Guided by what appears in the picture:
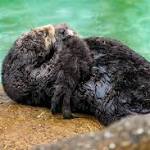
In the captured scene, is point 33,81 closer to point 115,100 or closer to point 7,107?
point 7,107

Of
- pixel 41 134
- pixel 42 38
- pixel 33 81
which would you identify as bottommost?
pixel 41 134

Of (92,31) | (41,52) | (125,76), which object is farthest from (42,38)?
(92,31)

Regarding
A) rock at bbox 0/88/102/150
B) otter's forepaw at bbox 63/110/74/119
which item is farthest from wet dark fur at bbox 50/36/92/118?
rock at bbox 0/88/102/150

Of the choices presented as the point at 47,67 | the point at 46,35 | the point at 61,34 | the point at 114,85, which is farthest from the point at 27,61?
the point at 114,85

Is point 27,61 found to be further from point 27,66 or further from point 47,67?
point 47,67

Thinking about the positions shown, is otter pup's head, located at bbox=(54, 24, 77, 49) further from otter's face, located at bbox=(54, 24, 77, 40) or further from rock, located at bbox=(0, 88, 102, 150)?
rock, located at bbox=(0, 88, 102, 150)

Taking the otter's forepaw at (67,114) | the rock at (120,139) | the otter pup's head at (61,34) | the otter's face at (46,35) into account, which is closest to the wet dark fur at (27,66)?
the otter's face at (46,35)

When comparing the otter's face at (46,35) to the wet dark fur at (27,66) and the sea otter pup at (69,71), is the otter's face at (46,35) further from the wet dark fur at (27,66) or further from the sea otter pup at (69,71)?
the sea otter pup at (69,71)
